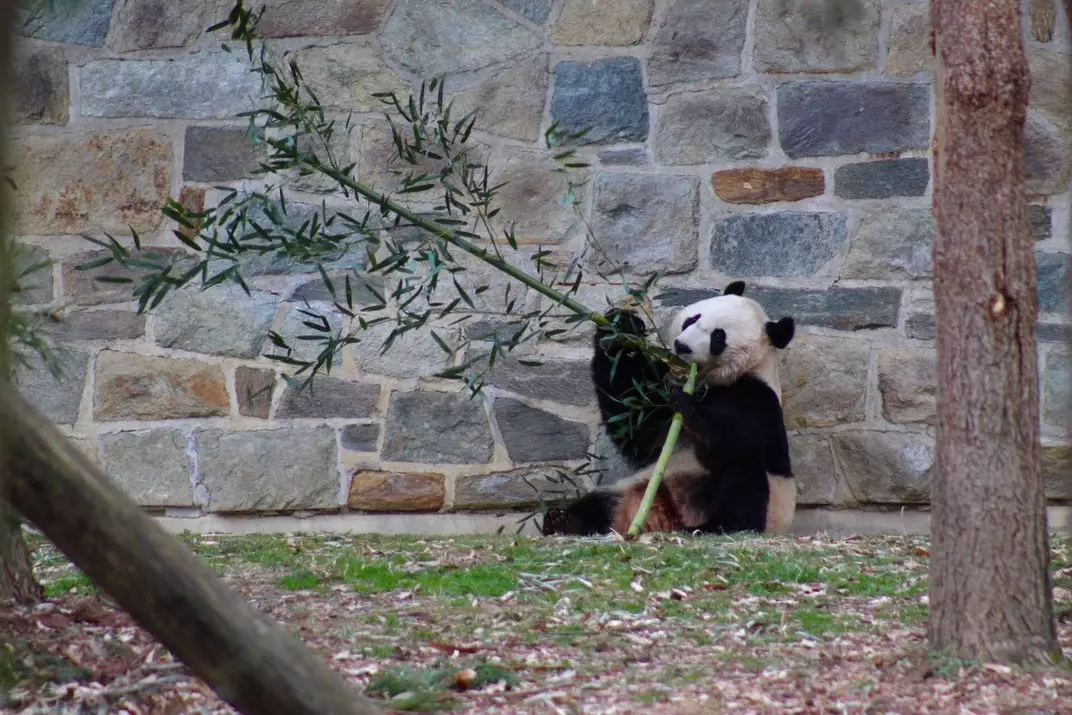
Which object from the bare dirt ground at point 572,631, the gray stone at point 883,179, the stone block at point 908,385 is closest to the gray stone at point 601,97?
the gray stone at point 883,179

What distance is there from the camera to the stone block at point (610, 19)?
5.30 m

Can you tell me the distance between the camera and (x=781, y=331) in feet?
16.4

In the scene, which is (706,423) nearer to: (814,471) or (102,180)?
(814,471)

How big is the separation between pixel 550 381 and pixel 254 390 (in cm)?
130

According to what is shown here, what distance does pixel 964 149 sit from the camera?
262cm

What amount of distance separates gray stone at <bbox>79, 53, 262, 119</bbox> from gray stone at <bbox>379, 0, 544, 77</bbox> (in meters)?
0.67

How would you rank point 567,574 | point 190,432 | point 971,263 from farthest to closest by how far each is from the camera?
point 190,432, point 567,574, point 971,263

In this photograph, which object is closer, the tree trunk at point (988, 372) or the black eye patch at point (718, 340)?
the tree trunk at point (988, 372)

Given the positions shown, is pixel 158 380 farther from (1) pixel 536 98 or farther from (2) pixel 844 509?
(2) pixel 844 509

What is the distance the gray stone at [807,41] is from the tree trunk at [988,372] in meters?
2.66

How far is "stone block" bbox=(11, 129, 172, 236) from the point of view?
17.2 ft

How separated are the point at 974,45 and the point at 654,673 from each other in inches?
62.0

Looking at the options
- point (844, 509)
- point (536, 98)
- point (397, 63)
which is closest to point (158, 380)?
point (397, 63)

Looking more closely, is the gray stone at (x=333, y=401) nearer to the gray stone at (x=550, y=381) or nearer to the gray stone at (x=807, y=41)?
the gray stone at (x=550, y=381)
